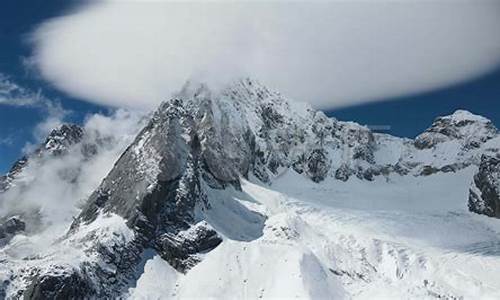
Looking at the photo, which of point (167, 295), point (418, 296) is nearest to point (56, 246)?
point (167, 295)

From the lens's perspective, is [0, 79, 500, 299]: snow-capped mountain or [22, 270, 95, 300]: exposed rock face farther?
[0, 79, 500, 299]: snow-capped mountain

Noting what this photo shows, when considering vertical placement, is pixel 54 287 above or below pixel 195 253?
below

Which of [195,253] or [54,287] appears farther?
[195,253]

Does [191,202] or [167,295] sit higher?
[191,202]

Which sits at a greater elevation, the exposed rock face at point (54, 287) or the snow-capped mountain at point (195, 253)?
the snow-capped mountain at point (195, 253)

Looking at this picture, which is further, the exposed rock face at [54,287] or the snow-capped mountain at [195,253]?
the snow-capped mountain at [195,253]

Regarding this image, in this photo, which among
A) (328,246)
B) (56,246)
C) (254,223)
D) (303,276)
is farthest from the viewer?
(254,223)

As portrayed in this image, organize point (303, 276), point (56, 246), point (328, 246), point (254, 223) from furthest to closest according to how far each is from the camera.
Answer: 1. point (254, 223)
2. point (328, 246)
3. point (56, 246)
4. point (303, 276)

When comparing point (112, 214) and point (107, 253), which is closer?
point (107, 253)

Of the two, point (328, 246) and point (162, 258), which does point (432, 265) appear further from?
point (162, 258)

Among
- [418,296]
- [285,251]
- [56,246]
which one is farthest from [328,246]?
[56,246]

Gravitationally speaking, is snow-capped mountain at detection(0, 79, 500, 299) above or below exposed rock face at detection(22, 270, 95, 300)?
above
